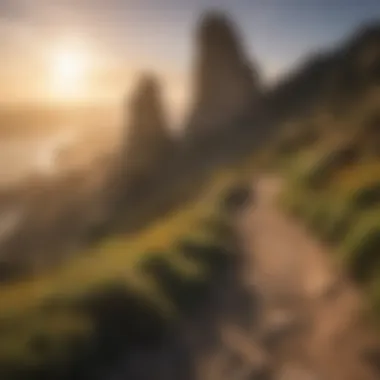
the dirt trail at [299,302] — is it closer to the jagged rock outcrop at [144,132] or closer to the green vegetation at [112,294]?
the green vegetation at [112,294]

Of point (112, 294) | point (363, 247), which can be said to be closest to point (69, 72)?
point (112, 294)

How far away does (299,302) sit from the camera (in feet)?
5.09

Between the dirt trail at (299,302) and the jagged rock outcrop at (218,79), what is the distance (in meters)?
0.22

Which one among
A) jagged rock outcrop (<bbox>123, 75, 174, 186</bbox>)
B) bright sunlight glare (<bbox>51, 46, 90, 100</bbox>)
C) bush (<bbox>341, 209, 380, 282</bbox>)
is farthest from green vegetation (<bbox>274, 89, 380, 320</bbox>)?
bright sunlight glare (<bbox>51, 46, 90, 100</bbox>)

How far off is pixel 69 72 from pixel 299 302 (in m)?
0.91

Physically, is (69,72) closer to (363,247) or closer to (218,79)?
(218,79)

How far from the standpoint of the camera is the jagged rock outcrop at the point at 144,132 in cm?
162

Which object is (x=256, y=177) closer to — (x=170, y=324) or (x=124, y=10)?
(x=170, y=324)

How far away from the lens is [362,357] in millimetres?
1479

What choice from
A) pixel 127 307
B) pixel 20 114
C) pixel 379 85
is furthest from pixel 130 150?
pixel 379 85

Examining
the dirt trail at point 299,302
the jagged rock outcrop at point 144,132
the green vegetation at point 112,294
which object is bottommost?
the dirt trail at point 299,302

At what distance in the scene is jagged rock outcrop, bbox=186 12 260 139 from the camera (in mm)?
1656

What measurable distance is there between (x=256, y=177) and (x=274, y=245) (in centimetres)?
20

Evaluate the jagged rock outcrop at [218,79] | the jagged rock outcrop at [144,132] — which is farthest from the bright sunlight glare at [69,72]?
the jagged rock outcrop at [218,79]
